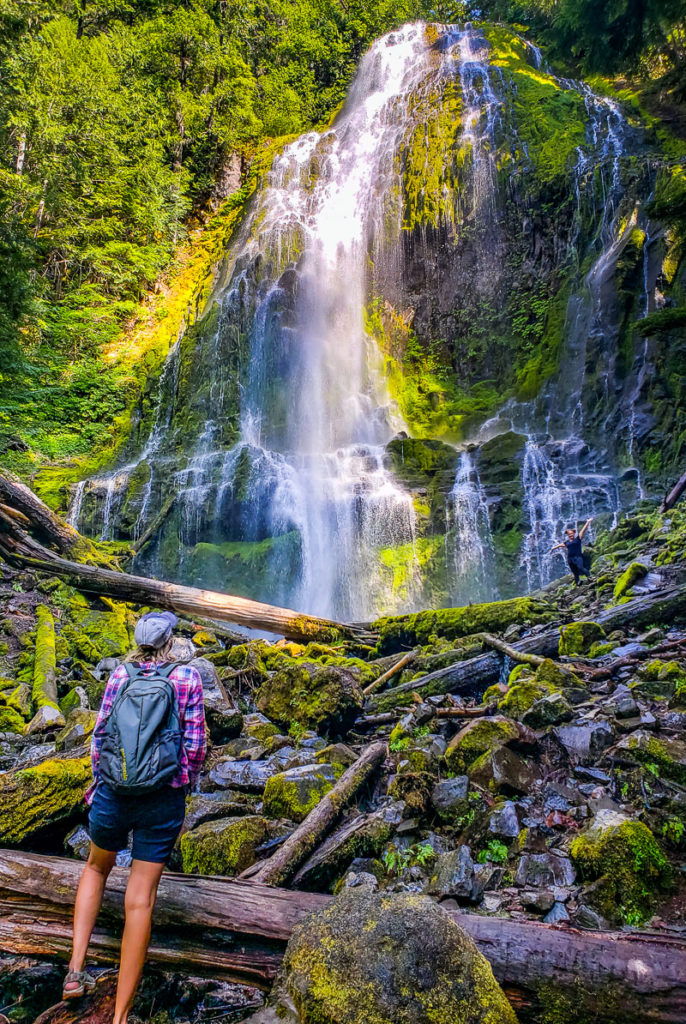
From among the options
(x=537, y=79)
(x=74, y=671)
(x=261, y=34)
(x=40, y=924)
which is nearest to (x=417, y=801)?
(x=40, y=924)

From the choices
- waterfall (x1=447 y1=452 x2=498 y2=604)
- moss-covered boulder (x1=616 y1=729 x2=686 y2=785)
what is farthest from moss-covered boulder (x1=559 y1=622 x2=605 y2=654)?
waterfall (x1=447 y1=452 x2=498 y2=604)

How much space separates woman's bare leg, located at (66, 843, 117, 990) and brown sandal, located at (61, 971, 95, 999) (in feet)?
0.08

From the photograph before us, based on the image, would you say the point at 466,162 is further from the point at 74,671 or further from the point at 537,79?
the point at 74,671

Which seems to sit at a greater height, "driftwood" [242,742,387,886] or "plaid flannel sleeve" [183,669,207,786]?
"plaid flannel sleeve" [183,669,207,786]

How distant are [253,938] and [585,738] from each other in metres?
2.36

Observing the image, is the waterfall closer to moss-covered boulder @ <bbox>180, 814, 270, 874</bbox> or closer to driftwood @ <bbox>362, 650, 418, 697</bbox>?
driftwood @ <bbox>362, 650, 418, 697</bbox>

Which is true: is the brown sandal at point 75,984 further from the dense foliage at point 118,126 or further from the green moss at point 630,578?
the dense foliage at point 118,126

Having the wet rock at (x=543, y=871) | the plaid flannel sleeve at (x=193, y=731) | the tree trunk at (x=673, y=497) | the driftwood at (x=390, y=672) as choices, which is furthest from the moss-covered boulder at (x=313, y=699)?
the tree trunk at (x=673, y=497)

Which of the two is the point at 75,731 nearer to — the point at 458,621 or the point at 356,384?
the point at 458,621

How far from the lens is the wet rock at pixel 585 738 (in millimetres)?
3252

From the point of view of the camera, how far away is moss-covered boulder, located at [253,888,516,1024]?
1.46 metres

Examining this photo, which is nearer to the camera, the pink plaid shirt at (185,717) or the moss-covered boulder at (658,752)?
the pink plaid shirt at (185,717)

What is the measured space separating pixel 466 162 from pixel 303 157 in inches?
299

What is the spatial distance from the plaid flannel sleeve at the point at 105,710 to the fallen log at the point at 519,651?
10.2 ft
